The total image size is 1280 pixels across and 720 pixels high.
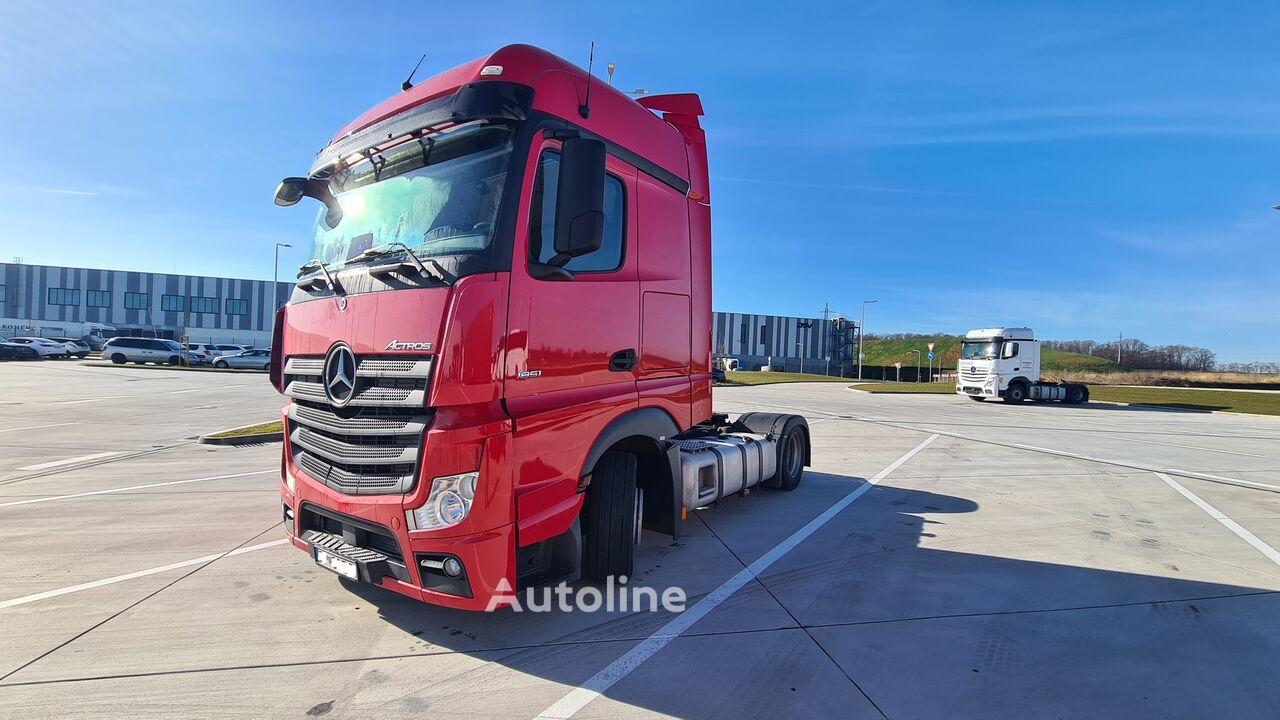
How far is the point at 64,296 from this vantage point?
5719 centimetres

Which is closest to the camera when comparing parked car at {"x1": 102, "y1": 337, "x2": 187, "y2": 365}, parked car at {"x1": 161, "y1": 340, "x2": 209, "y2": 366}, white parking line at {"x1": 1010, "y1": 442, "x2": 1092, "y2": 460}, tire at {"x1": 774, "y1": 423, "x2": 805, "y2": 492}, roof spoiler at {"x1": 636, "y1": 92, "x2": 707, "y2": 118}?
roof spoiler at {"x1": 636, "y1": 92, "x2": 707, "y2": 118}

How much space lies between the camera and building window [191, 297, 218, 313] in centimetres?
5919

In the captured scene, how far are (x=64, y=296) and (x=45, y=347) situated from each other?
72.6 feet

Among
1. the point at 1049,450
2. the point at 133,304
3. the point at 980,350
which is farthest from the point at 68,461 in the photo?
the point at 133,304

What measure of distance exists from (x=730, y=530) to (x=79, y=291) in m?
76.4

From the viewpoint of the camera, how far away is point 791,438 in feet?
24.9

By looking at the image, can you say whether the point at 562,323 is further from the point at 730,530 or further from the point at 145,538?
the point at 145,538

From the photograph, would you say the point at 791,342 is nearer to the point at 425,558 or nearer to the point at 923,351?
the point at 923,351

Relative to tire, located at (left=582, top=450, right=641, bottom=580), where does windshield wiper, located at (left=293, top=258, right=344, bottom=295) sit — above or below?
above

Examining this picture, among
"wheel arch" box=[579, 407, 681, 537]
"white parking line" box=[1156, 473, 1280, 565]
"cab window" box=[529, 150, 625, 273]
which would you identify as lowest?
"white parking line" box=[1156, 473, 1280, 565]

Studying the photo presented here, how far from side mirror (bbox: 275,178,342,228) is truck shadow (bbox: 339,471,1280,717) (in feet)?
8.88

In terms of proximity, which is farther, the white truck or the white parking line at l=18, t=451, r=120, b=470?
the white truck

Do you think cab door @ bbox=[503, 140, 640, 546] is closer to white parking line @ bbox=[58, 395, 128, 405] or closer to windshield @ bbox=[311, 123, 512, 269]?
windshield @ bbox=[311, 123, 512, 269]

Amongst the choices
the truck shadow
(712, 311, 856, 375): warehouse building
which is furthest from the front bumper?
(712, 311, 856, 375): warehouse building
